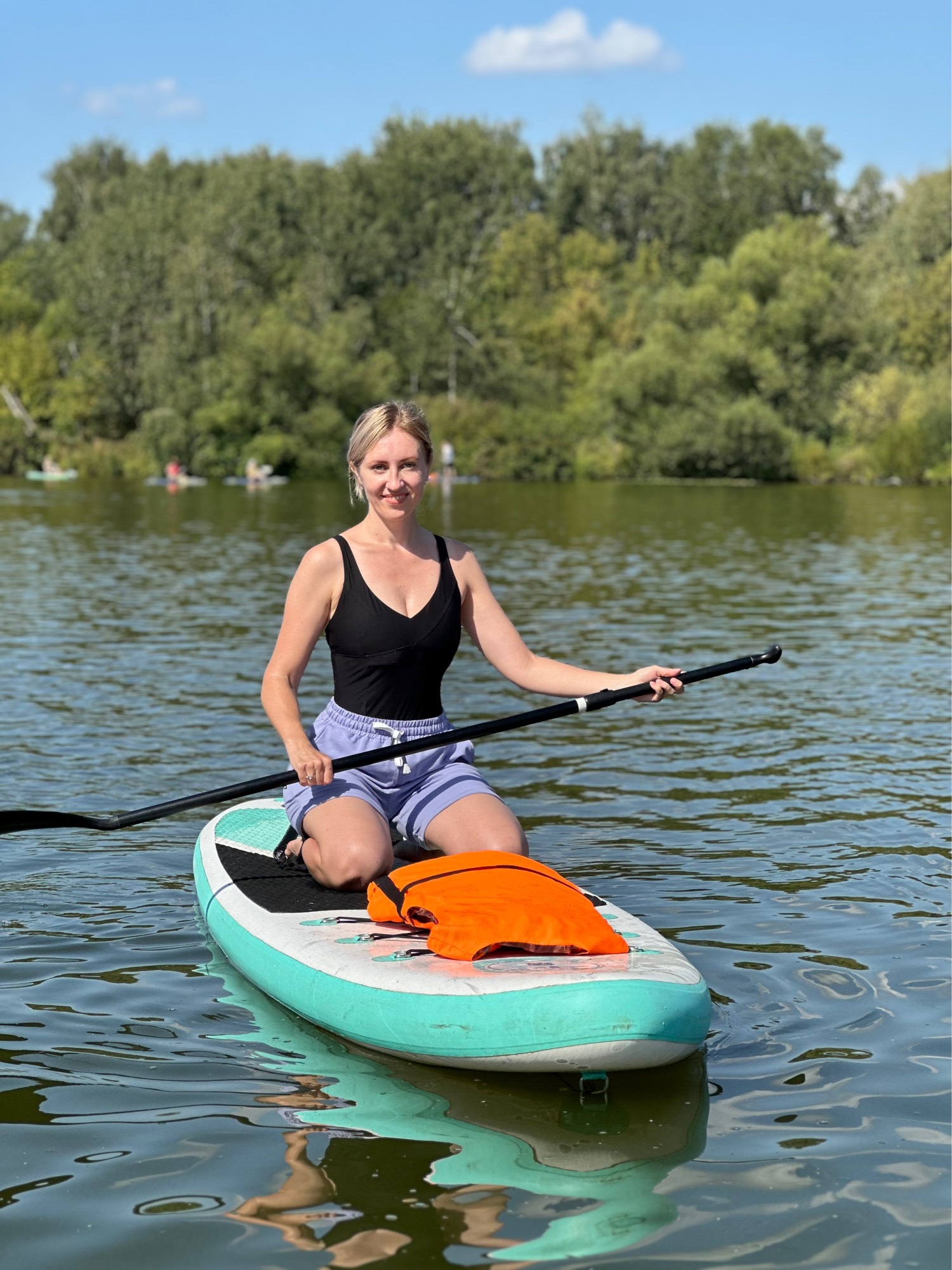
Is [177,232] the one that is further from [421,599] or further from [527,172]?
[421,599]

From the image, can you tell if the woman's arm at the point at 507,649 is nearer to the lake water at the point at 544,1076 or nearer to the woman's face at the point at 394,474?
the woman's face at the point at 394,474

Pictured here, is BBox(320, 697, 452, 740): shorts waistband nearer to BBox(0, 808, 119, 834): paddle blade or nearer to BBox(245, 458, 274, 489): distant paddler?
BBox(0, 808, 119, 834): paddle blade

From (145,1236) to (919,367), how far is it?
55961 mm

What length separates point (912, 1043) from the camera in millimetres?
4500

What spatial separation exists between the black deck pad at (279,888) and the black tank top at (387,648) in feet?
1.97

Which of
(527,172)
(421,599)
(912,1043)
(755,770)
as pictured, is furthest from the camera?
(527,172)

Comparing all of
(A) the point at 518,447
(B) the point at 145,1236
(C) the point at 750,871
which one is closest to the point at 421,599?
(C) the point at 750,871

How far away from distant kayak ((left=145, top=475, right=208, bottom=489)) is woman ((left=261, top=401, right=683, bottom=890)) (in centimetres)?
3950

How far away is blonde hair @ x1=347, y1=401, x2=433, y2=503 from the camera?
5094mm

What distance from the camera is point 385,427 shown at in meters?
5.09

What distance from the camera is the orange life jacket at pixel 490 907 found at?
4238 mm

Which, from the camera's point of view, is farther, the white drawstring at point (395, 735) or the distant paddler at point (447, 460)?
the distant paddler at point (447, 460)

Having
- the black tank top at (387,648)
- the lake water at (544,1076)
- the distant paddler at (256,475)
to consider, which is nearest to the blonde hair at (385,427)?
the black tank top at (387,648)

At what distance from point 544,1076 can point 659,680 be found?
146 centimetres
